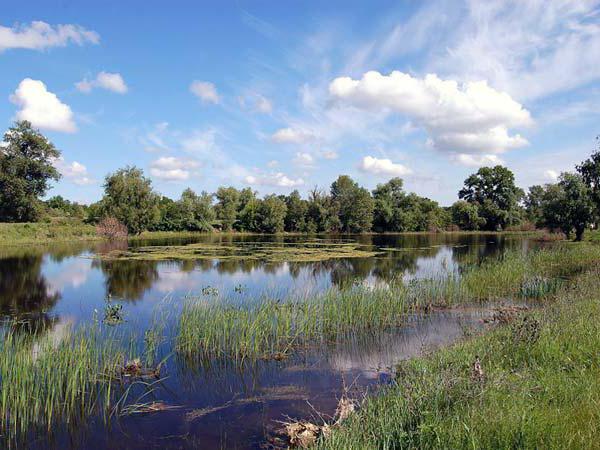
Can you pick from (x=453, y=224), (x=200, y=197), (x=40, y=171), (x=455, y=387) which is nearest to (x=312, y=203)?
(x=200, y=197)

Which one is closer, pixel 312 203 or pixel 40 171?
pixel 40 171

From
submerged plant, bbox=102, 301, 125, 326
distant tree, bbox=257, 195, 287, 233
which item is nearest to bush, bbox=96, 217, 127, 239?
distant tree, bbox=257, 195, 287, 233

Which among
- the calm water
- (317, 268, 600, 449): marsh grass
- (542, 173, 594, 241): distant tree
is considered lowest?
the calm water

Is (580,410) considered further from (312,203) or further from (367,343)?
(312,203)

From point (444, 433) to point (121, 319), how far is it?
938 cm

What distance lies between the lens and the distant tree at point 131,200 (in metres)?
49.9

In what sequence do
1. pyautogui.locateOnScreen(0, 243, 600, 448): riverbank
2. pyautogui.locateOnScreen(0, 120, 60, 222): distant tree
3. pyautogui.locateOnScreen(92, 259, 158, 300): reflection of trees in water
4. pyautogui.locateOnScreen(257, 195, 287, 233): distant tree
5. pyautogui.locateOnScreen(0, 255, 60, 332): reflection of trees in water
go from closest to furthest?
pyautogui.locateOnScreen(0, 243, 600, 448): riverbank
pyautogui.locateOnScreen(0, 255, 60, 332): reflection of trees in water
pyautogui.locateOnScreen(92, 259, 158, 300): reflection of trees in water
pyautogui.locateOnScreen(0, 120, 60, 222): distant tree
pyautogui.locateOnScreen(257, 195, 287, 233): distant tree

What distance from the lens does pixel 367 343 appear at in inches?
384

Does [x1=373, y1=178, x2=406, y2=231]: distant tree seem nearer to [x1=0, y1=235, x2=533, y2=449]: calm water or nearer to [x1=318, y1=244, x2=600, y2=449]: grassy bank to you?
[x1=0, y1=235, x2=533, y2=449]: calm water

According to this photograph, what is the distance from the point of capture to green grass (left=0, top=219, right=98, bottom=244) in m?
40.0

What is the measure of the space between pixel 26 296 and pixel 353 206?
61283 millimetres

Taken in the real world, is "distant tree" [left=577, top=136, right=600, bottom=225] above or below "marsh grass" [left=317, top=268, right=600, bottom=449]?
above

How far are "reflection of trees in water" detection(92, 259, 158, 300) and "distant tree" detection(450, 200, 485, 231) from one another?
61857mm

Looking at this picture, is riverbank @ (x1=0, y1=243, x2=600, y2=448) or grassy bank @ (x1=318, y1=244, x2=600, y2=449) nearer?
grassy bank @ (x1=318, y1=244, x2=600, y2=449)
